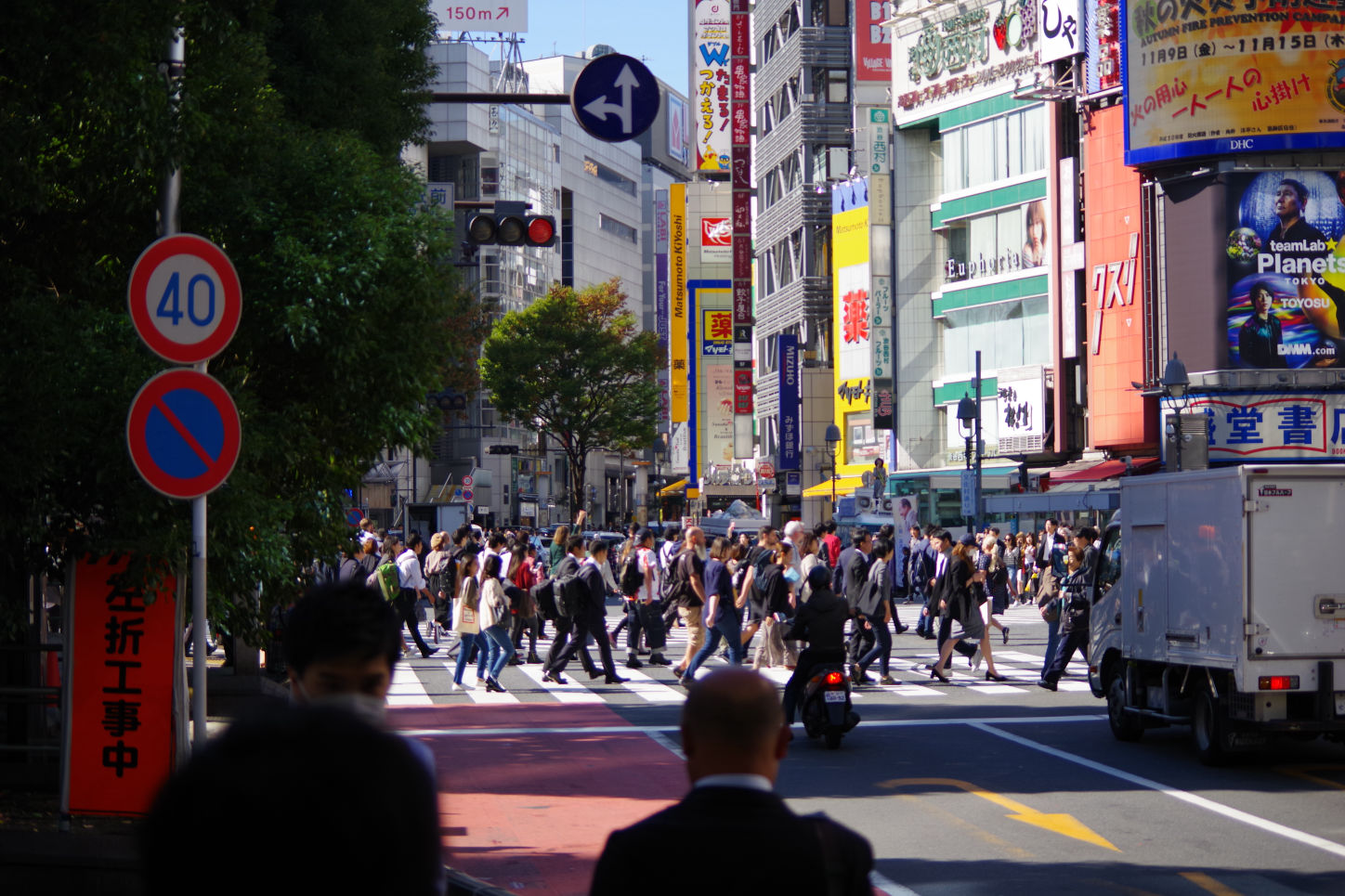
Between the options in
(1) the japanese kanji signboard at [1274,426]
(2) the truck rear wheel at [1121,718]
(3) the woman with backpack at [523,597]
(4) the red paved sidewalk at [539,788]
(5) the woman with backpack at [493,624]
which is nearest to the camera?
(4) the red paved sidewalk at [539,788]

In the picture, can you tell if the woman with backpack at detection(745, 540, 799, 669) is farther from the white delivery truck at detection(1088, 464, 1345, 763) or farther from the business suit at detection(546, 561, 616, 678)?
the white delivery truck at detection(1088, 464, 1345, 763)

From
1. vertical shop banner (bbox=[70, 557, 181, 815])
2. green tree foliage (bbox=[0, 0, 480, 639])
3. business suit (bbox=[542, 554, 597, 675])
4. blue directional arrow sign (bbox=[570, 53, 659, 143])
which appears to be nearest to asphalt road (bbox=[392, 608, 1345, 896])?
business suit (bbox=[542, 554, 597, 675])

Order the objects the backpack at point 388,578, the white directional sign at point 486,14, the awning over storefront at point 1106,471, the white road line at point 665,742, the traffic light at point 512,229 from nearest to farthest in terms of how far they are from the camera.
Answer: the white road line at point 665,742
the traffic light at point 512,229
the backpack at point 388,578
the awning over storefront at point 1106,471
the white directional sign at point 486,14

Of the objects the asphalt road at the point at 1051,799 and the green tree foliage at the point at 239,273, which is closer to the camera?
the green tree foliage at the point at 239,273

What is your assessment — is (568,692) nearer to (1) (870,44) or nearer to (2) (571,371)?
(1) (870,44)

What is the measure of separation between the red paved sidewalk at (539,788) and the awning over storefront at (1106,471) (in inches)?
1166

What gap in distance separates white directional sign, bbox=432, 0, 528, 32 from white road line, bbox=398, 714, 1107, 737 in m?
51.8

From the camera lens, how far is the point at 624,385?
65250 millimetres

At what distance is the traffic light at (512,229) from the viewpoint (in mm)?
15930

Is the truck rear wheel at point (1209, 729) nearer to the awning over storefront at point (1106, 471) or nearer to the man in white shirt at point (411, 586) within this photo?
the man in white shirt at point (411, 586)

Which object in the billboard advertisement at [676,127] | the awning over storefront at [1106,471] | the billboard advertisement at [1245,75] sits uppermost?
the billboard advertisement at [676,127]

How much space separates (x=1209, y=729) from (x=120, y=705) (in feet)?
28.2

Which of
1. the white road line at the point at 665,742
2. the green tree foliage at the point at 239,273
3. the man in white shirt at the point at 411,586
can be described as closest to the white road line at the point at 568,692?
the man in white shirt at the point at 411,586

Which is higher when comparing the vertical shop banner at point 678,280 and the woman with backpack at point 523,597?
the vertical shop banner at point 678,280
